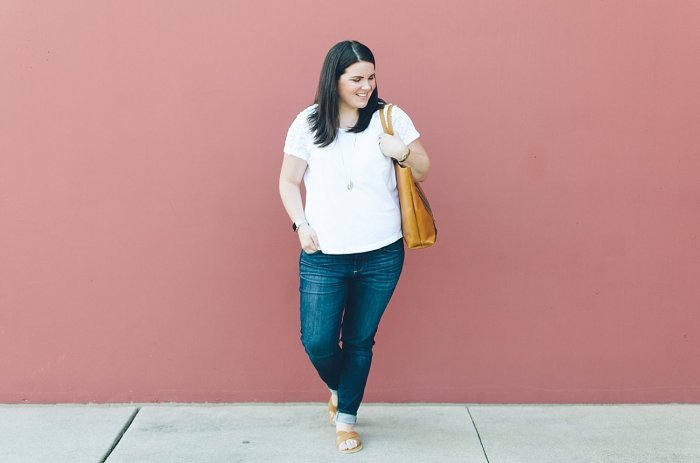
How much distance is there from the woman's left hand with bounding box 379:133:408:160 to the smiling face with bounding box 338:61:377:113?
0.15m

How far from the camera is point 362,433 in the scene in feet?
12.3

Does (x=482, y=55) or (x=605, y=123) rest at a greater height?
(x=482, y=55)

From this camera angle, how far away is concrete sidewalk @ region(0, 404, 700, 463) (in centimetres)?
352

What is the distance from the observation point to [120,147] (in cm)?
389

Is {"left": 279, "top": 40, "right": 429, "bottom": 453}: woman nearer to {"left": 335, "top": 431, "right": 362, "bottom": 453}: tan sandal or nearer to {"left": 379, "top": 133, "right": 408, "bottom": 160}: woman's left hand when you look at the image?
{"left": 379, "top": 133, "right": 408, "bottom": 160}: woman's left hand

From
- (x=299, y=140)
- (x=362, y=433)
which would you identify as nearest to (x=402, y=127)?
(x=299, y=140)

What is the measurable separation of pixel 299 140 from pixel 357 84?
31cm

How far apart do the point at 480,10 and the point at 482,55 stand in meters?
0.20

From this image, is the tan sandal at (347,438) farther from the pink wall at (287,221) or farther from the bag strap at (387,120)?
the bag strap at (387,120)

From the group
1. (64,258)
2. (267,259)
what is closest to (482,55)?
(267,259)

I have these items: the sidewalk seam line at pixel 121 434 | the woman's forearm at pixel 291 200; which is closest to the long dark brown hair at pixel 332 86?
the woman's forearm at pixel 291 200

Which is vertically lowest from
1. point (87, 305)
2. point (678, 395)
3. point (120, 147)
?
point (678, 395)

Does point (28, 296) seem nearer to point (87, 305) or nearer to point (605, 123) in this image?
point (87, 305)

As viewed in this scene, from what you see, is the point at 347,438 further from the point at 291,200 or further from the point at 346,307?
the point at 291,200
